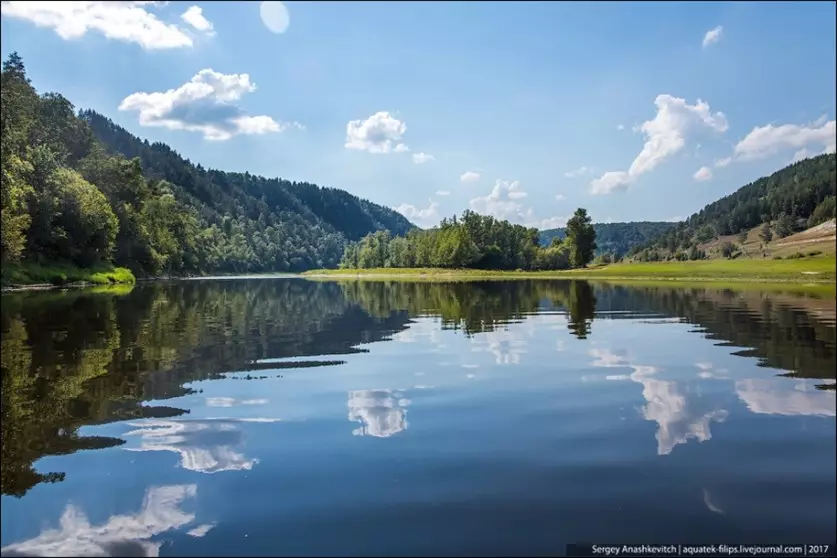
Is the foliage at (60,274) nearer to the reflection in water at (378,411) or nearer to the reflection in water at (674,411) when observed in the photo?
the reflection in water at (378,411)

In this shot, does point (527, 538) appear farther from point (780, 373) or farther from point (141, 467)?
point (780, 373)

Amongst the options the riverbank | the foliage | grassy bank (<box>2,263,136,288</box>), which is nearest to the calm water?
the riverbank

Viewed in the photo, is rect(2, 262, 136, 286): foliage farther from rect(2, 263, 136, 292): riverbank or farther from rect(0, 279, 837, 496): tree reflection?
rect(0, 279, 837, 496): tree reflection

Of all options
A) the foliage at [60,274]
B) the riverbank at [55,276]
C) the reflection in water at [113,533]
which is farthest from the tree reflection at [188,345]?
the foliage at [60,274]

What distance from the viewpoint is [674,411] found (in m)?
16.8

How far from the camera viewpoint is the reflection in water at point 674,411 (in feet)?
46.7

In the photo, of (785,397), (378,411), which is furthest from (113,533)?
(785,397)

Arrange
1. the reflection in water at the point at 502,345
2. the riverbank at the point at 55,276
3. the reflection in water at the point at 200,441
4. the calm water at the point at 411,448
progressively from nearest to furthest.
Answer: the calm water at the point at 411,448, the reflection in water at the point at 200,441, the reflection in water at the point at 502,345, the riverbank at the point at 55,276

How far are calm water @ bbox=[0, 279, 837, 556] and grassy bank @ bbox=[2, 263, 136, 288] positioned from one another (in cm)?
7211

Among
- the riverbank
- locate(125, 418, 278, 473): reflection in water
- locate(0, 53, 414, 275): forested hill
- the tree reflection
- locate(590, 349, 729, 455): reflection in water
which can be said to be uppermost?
locate(0, 53, 414, 275): forested hill

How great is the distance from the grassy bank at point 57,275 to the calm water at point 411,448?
72.1 m

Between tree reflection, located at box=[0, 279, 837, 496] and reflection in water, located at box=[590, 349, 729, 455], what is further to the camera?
tree reflection, located at box=[0, 279, 837, 496]

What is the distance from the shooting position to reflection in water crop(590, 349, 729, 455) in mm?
14242

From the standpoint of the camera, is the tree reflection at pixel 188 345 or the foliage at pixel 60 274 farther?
the foliage at pixel 60 274
